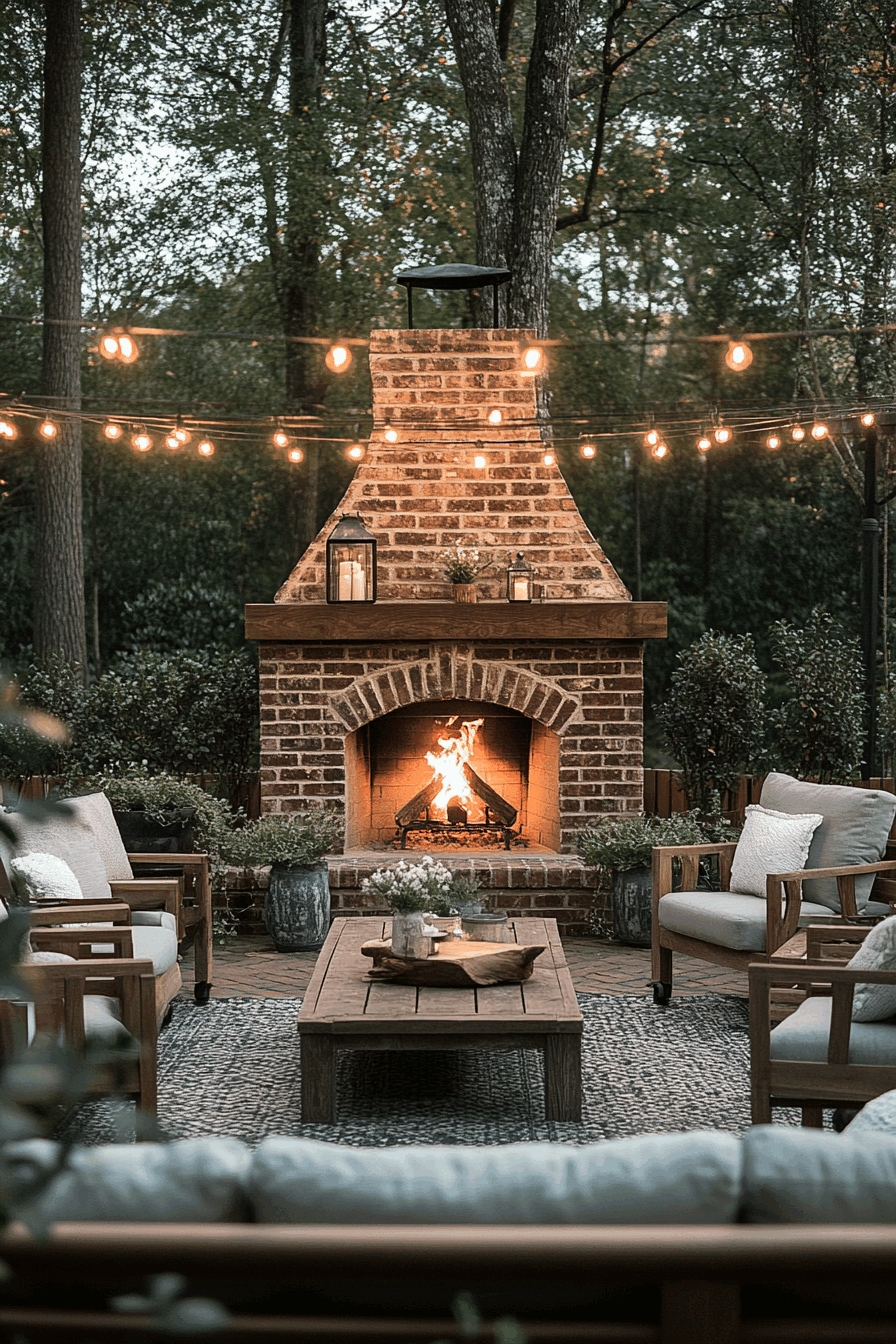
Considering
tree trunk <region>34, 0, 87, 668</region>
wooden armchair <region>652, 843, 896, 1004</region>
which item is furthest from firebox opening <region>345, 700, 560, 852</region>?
tree trunk <region>34, 0, 87, 668</region>

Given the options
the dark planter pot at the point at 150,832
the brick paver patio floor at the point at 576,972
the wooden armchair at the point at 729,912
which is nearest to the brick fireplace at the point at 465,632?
the brick paver patio floor at the point at 576,972

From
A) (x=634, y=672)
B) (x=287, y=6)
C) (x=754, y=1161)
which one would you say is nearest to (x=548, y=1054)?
(x=754, y=1161)

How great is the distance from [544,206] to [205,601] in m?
5.02

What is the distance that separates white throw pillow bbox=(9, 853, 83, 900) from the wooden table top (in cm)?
91

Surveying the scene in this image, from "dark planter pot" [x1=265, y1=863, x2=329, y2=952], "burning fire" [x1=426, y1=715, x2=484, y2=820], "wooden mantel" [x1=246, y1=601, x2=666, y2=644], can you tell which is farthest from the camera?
"burning fire" [x1=426, y1=715, x2=484, y2=820]

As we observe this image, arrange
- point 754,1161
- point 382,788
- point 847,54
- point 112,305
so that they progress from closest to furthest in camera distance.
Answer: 1. point 754,1161
2. point 382,788
3. point 847,54
4. point 112,305

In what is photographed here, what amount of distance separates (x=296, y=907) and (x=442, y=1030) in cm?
276

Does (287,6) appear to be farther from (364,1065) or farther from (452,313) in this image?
(364,1065)

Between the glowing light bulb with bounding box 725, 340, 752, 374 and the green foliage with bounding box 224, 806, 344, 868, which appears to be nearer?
the glowing light bulb with bounding box 725, 340, 752, 374

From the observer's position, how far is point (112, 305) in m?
12.7

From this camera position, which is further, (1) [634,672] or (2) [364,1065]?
(1) [634,672]

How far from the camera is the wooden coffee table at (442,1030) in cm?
429

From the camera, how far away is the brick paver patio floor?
621 cm

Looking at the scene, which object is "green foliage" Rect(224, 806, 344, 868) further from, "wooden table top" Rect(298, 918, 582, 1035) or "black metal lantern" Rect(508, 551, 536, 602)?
"wooden table top" Rect(298, 918, 582, 1035)
